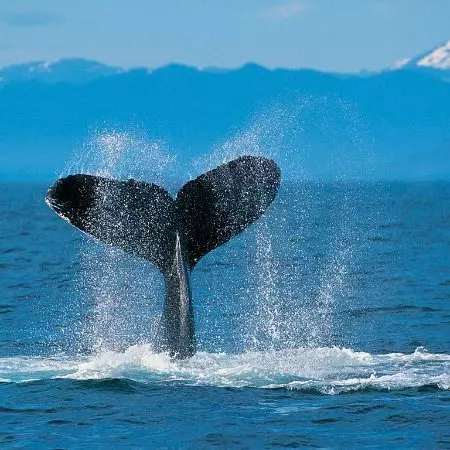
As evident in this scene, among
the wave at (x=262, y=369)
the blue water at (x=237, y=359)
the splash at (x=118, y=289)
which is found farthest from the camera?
the splash at (x=118, y=289)

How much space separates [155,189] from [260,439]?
3170 mm

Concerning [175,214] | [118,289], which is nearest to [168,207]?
[175,214]

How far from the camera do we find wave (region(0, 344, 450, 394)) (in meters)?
12.1

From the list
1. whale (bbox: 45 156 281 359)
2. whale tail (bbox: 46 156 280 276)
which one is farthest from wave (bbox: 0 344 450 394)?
whale tail (bbox: 46 156 280 276)

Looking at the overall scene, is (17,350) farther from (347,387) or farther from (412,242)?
(412,242)

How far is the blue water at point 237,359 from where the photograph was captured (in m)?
10.6

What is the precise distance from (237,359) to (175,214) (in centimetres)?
211

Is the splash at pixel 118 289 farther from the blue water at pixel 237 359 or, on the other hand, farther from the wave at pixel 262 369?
the wave at pixel 262 369

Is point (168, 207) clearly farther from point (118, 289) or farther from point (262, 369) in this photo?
point (118, 289)

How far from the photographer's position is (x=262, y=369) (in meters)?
12.9

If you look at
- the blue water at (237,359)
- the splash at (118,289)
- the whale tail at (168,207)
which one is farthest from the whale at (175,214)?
the blue water at (237,359)

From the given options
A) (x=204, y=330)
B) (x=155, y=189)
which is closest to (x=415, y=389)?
(x=155, y=189)

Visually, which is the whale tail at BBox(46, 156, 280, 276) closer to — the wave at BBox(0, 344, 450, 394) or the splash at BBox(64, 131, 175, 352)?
the splash at BBox(64, 131, 175, 352)

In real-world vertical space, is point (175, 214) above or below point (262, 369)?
above
